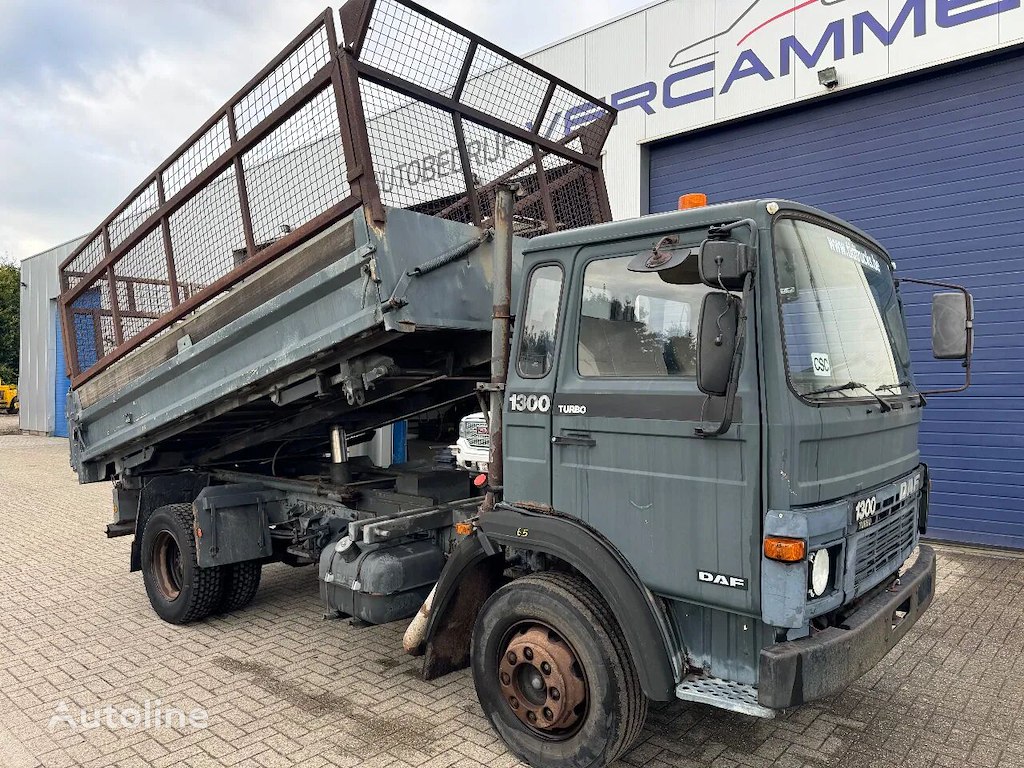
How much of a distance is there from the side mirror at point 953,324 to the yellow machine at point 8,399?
130 feet

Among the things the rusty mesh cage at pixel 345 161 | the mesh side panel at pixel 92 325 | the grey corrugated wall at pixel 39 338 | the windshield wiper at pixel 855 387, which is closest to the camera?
the windshield wiper at pixel 855 387

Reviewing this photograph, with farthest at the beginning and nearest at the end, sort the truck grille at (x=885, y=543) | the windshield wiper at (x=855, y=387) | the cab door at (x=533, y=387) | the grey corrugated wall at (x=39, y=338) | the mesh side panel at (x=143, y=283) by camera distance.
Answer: the grey corrugated wall at (x=39, y=338), the mesh side panel at (x=143, y=283), the cab door at (x=533, y=387), the truck grille at (x=885, y=543), the windshield wiper at (x=855, y=387)

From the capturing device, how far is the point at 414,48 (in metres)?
3.83

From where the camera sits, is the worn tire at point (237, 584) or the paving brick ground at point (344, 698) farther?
the worn tire at point (237, 584)

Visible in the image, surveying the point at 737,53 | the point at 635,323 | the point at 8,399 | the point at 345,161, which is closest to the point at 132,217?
the point at 345,161

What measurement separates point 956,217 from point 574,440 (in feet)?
21.2

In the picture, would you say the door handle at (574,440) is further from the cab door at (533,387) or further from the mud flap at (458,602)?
the mud flap at (458,602)

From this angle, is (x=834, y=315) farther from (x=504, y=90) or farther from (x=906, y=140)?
(x=906, y=140)

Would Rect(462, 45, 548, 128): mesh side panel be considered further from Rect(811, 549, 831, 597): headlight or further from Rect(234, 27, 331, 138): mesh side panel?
Rect(811, 549, 831, 597): headlight

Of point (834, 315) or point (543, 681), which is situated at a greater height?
point (834, 315)

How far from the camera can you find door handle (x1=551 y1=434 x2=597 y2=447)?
318cm

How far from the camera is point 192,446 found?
5875 millimetres

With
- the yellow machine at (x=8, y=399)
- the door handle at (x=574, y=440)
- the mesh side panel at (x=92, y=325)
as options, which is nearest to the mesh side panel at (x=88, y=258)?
the mesh side panel at (x=92, y=325)

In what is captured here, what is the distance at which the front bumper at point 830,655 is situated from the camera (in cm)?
257
